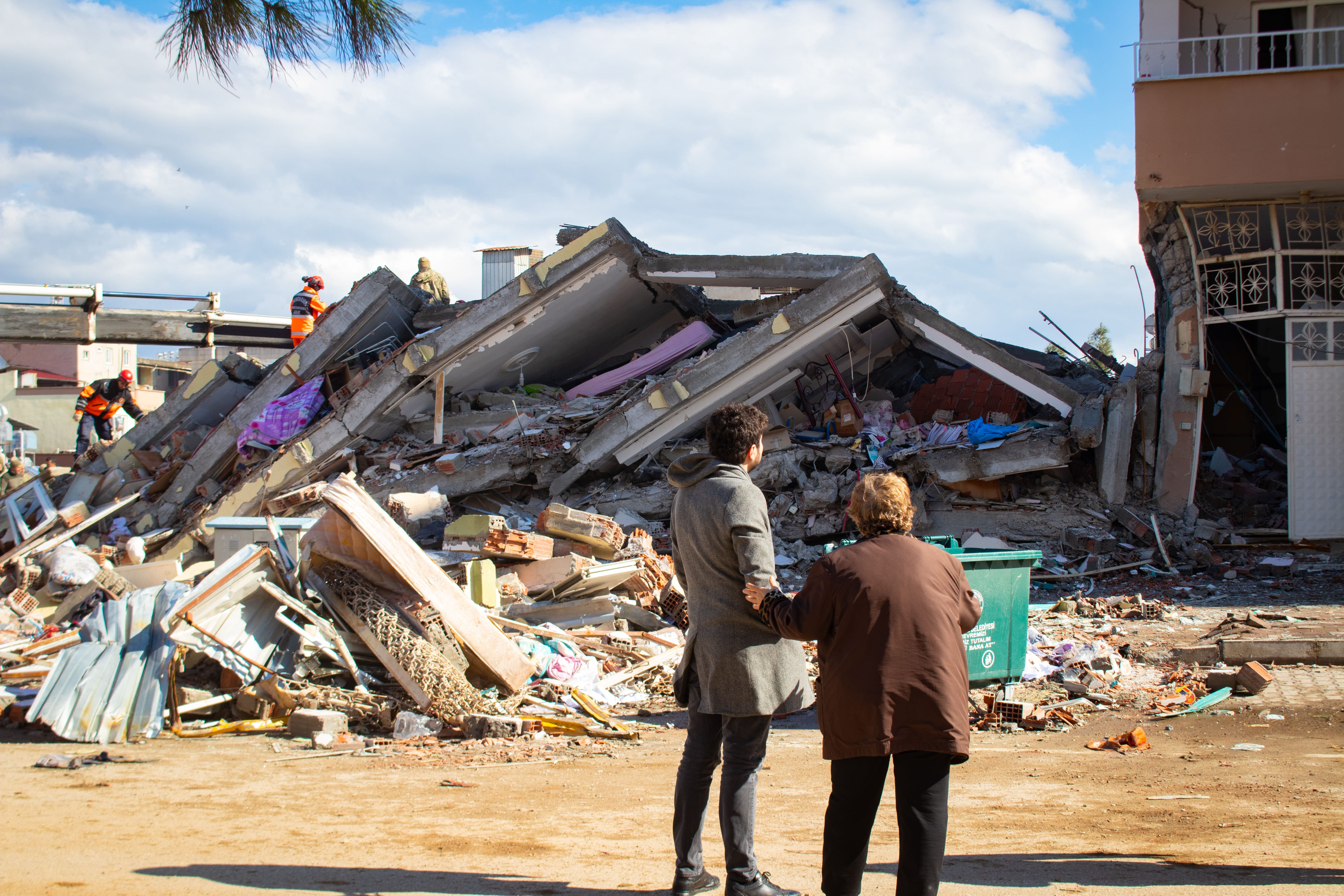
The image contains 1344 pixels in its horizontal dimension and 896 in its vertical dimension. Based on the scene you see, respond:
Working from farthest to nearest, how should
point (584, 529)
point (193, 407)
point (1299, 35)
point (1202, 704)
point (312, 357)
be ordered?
1. point (193, 407)
2. point (312, 357)
3. point (1299, 35)
4. point (584, 529)
5. point (1202, 704)

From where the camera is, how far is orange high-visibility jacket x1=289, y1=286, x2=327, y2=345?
1454 cm

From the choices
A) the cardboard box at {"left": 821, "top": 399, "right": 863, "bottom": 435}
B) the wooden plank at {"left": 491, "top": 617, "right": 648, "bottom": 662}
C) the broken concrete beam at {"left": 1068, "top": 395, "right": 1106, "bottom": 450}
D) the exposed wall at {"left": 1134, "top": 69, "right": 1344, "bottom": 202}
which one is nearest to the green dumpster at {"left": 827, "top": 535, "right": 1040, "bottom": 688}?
the wooden plank at {"left": 491, "top": 617, "right": 648, "bottom": 662}

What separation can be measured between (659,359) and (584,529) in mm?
4986

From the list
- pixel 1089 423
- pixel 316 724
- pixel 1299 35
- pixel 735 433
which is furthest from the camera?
pixel 1299 35

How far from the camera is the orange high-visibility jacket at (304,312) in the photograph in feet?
47.7

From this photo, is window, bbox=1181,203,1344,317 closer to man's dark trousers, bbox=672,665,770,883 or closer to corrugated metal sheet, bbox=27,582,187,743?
man's dark trousers, bbox=672,665,770,883

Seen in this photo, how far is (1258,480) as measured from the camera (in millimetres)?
13281

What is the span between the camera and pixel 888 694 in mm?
2699

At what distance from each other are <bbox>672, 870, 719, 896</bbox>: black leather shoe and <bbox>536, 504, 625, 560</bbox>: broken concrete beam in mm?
6378

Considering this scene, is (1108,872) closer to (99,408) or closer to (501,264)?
(99,408)

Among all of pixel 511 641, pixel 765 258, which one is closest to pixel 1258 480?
pixel 765 258

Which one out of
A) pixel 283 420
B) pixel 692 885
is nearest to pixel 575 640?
pixel 692 885

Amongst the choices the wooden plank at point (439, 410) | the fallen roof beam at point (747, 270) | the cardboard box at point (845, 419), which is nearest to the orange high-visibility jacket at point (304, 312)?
the wooden plank at point (439, 410)

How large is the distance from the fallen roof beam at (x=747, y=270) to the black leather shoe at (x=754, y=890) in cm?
963
